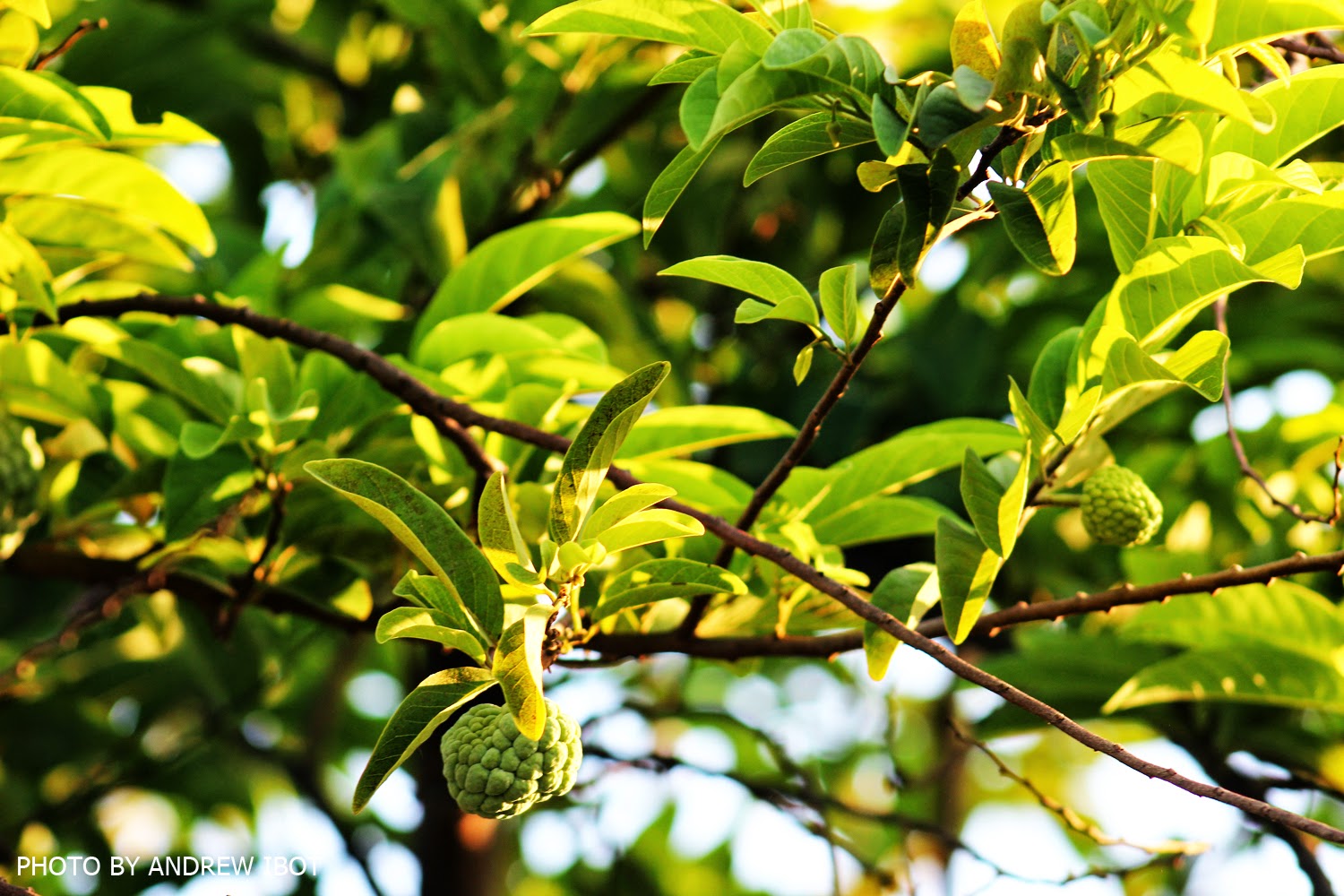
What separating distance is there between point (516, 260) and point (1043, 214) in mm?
698

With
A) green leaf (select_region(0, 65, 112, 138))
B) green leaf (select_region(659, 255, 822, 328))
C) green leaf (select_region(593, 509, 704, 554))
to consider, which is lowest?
green leaf (select_region(593, 509, 704, 554))

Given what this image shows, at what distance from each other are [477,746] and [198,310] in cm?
57

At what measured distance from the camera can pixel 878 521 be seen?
124cm

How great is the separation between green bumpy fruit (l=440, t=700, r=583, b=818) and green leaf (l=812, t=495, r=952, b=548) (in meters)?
0.44

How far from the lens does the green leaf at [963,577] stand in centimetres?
94

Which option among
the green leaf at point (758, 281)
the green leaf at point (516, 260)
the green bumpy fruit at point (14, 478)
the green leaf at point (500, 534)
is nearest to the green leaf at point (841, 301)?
the green leaf at point (758, 281)

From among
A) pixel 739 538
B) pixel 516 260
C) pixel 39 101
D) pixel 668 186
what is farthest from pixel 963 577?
pixel 39 101

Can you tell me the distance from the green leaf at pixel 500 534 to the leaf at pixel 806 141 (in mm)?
281

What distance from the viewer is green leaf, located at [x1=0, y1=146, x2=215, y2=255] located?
120 centimetres

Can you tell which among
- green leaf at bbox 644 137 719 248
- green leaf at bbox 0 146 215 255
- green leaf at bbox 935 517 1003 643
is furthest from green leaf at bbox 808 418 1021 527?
green leaf at bbox 0 146 215 255

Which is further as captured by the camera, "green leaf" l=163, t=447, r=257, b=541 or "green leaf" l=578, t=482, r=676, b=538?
"green leaf" l=163, t=447, r=257, b=541

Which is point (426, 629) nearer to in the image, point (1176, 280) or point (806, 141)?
point (806, 141)

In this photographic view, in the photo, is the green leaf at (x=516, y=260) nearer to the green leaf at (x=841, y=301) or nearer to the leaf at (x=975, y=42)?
the green leaf at (x=841, y=301)

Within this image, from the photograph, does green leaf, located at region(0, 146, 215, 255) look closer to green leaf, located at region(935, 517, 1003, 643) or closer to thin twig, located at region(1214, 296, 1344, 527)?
green leaf, located at region(935, 517, 1003, 643)
